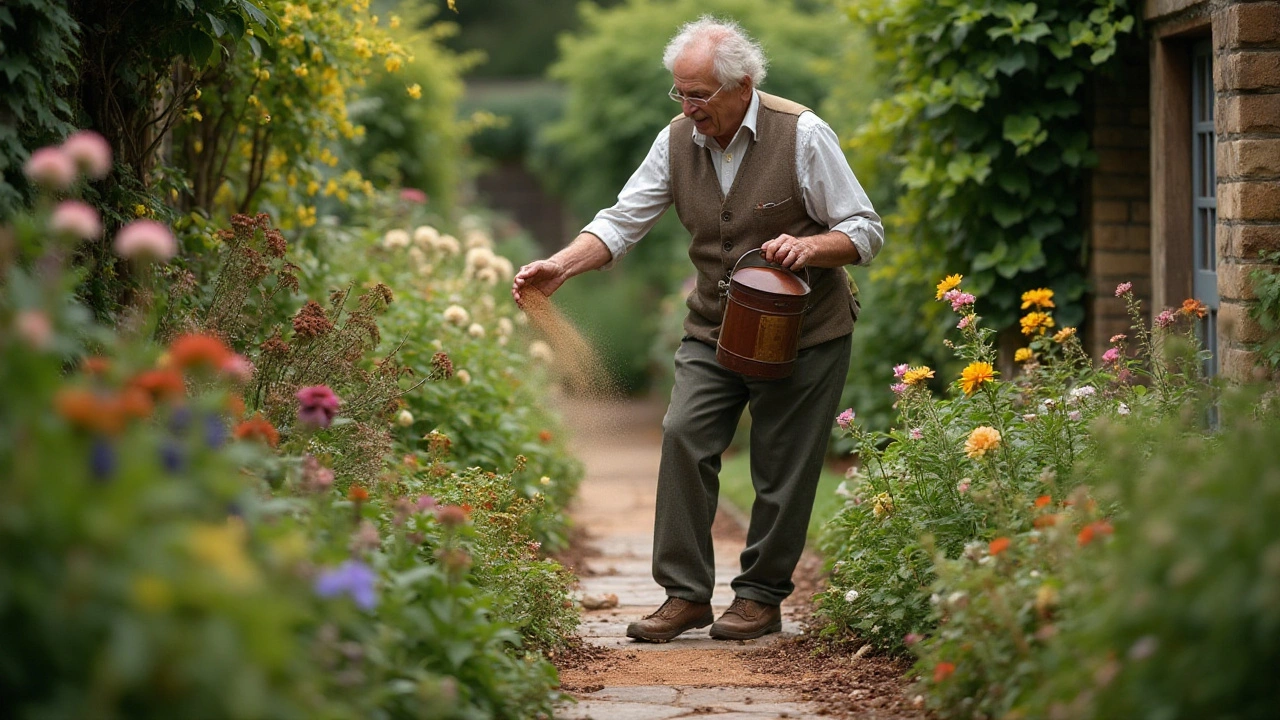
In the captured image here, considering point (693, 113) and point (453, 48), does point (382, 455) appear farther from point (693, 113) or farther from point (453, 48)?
point (453, 48)

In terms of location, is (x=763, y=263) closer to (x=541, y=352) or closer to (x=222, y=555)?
(x=222, y=555)

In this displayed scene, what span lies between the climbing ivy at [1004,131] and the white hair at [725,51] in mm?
1743

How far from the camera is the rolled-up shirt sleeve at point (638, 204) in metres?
3.84

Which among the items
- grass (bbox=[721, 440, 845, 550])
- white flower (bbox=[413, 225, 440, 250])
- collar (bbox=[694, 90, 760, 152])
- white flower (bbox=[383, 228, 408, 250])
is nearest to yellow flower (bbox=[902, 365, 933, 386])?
collar (bbox=[694, 90, 760, 152])

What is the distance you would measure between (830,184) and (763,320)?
45cm

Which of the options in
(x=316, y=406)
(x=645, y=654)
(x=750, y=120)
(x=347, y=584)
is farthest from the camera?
(x=750, y=120)

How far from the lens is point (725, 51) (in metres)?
3.57

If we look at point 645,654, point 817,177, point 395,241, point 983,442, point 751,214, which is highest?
point 395,241

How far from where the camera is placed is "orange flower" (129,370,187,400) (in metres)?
1.74

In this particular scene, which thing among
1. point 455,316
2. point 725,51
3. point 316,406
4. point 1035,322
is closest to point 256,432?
point 316,406

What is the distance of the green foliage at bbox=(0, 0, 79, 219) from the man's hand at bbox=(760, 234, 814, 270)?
1.80m

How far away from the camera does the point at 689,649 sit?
11.9ft

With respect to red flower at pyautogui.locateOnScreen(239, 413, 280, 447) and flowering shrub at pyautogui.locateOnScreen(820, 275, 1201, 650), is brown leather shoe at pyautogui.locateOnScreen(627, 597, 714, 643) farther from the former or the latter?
red flower at pyautogui.locateOnScreen(239, 413, 280, 447)

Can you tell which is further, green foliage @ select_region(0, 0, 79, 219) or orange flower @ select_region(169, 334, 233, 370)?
green foliage @ select_region(0, 0, 79, 219)
